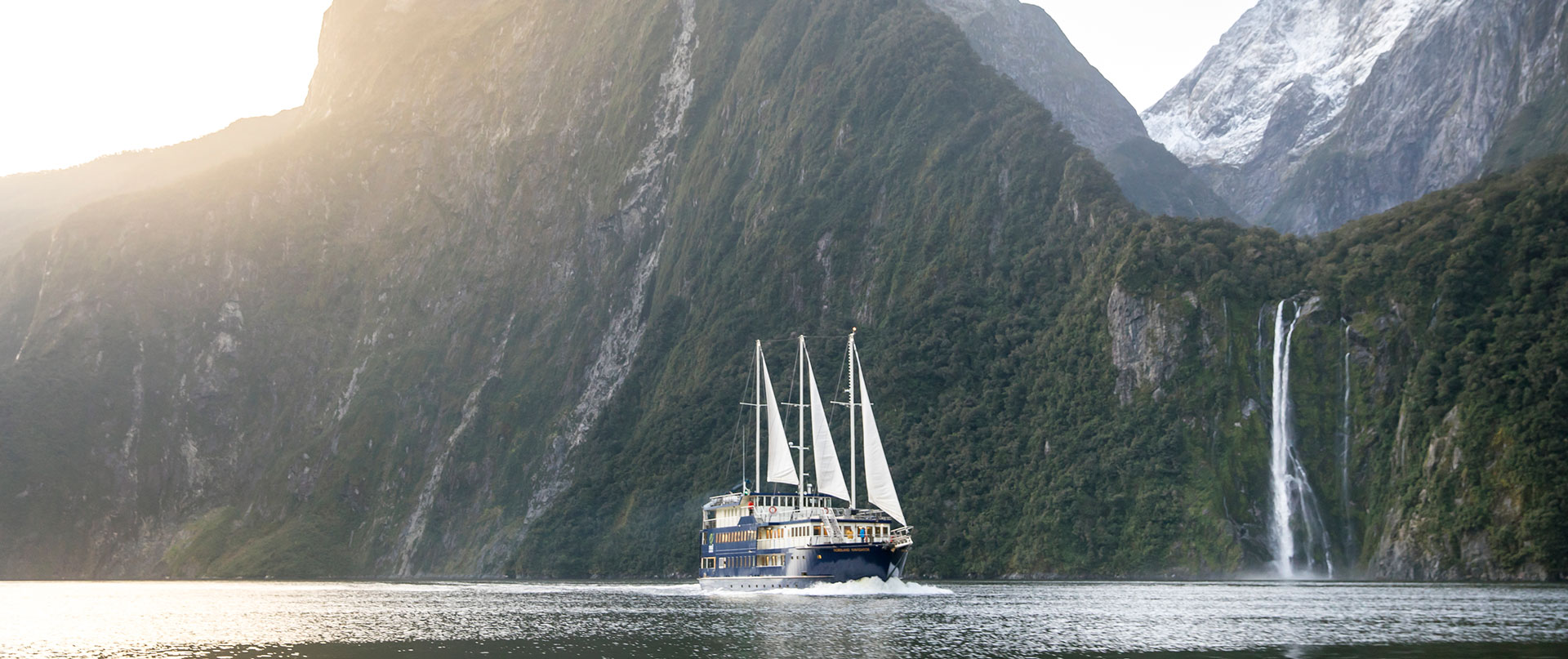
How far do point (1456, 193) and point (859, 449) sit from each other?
239ft

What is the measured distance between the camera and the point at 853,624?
263ft

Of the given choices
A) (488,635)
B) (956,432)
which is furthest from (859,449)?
(488,635)

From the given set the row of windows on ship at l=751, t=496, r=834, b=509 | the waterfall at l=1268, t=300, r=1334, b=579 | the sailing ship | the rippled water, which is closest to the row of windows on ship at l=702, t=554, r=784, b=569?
the sailing ship

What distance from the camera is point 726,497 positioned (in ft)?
402

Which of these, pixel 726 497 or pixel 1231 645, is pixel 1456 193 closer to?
pixel 726 497

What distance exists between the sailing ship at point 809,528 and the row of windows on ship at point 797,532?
0.06 meters

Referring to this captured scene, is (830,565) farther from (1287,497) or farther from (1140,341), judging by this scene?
(1140,341)

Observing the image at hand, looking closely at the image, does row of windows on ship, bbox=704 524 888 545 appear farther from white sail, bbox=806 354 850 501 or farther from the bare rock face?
the bare rock face

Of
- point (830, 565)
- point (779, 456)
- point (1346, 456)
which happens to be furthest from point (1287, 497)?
point (779, 456)

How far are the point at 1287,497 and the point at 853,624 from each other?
74.8 meters

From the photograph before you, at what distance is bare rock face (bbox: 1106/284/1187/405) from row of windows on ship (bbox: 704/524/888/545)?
52669 mm

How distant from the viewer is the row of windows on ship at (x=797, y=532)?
366ft

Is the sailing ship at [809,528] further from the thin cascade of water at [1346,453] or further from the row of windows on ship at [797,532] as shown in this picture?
the thin cascade of water at [1346,453]

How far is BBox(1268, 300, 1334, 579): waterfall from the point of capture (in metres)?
137
